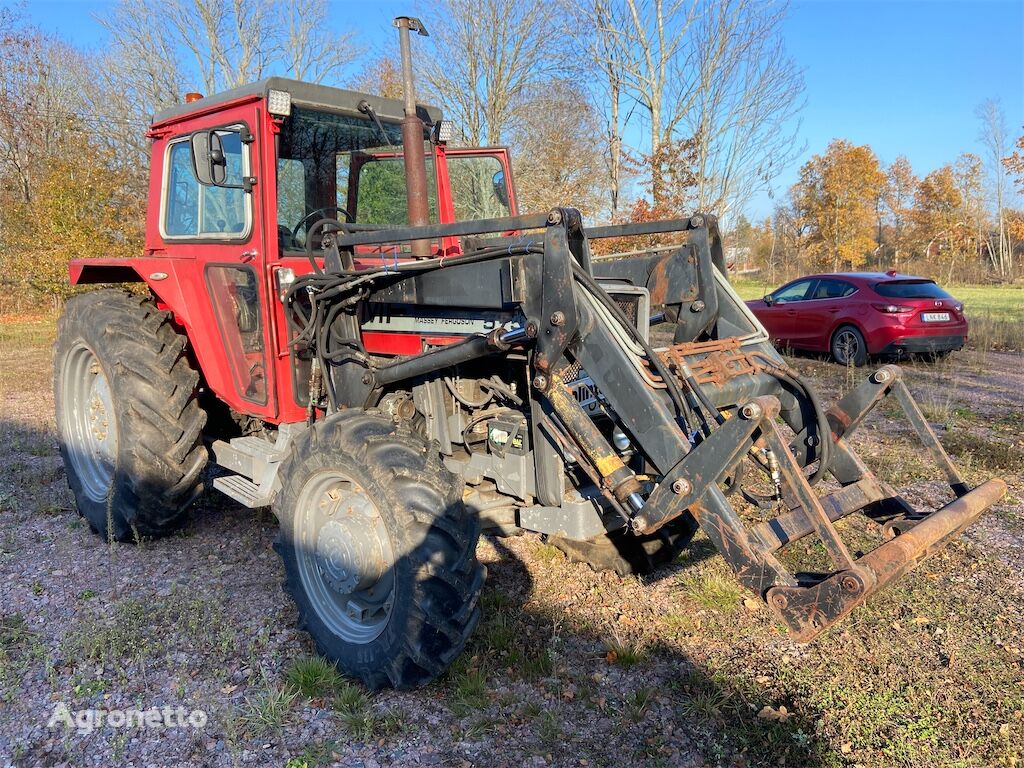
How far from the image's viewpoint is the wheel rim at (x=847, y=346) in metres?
11.1

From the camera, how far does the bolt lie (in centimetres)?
235

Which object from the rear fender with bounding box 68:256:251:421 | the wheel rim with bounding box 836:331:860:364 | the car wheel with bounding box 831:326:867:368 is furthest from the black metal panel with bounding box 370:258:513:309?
A: the wheel rim with bounding box 836:331:860:364

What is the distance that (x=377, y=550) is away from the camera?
3.01m

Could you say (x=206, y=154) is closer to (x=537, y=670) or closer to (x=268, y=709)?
(x=268, y=709)

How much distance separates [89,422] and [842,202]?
1642 inches

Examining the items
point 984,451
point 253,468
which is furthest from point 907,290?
point 253,468

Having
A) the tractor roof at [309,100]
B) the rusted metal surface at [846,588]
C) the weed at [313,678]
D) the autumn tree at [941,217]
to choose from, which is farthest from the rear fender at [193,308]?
the autumn tree at [941,217]

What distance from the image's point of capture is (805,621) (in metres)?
2.32

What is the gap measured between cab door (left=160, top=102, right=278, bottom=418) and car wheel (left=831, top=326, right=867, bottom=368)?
9.34m

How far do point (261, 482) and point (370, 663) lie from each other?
Result: 1383 mm

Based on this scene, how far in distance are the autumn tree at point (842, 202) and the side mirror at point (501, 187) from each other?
38.2m

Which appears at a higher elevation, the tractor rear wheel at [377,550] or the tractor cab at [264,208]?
the tractor cab at [264,208]

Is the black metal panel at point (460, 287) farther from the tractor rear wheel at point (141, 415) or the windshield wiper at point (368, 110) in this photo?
the tractor rear wheel at point (141, 415)

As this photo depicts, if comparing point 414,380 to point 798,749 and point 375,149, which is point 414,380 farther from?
point 798,749
